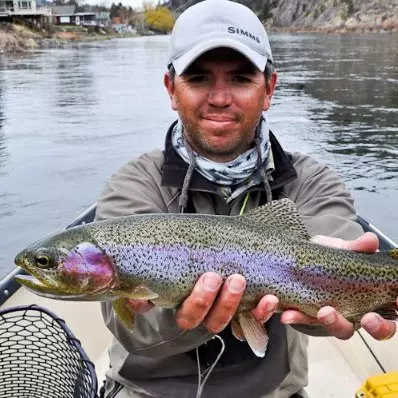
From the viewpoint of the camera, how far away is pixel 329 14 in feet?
431

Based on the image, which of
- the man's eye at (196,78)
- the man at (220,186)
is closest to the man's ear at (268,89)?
the man at (220,186)

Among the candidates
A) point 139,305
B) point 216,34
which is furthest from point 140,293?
point 216,34

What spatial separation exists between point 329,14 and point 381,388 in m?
138

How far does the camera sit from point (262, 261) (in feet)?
8.67

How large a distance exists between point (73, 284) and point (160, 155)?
3.97ft

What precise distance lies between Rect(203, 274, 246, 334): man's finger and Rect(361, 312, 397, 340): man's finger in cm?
63

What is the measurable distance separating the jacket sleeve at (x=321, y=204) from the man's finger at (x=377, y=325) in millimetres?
265

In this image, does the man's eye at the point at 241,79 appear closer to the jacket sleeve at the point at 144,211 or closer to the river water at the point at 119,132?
the jacket sleeve at the point at 144,211

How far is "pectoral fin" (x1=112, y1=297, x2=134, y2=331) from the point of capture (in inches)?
103

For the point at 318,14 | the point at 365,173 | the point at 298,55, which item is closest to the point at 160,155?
the point at 365,173

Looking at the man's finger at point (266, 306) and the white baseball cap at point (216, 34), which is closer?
the man's finger at point (266, 306)

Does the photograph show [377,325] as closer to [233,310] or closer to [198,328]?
[233,310]

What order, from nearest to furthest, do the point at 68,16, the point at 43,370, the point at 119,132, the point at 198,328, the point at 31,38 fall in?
the point at 198,328, the point at 43,370, the point at 119,132, the point at 31,38, the point at 68,16

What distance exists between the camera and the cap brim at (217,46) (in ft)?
10.1
